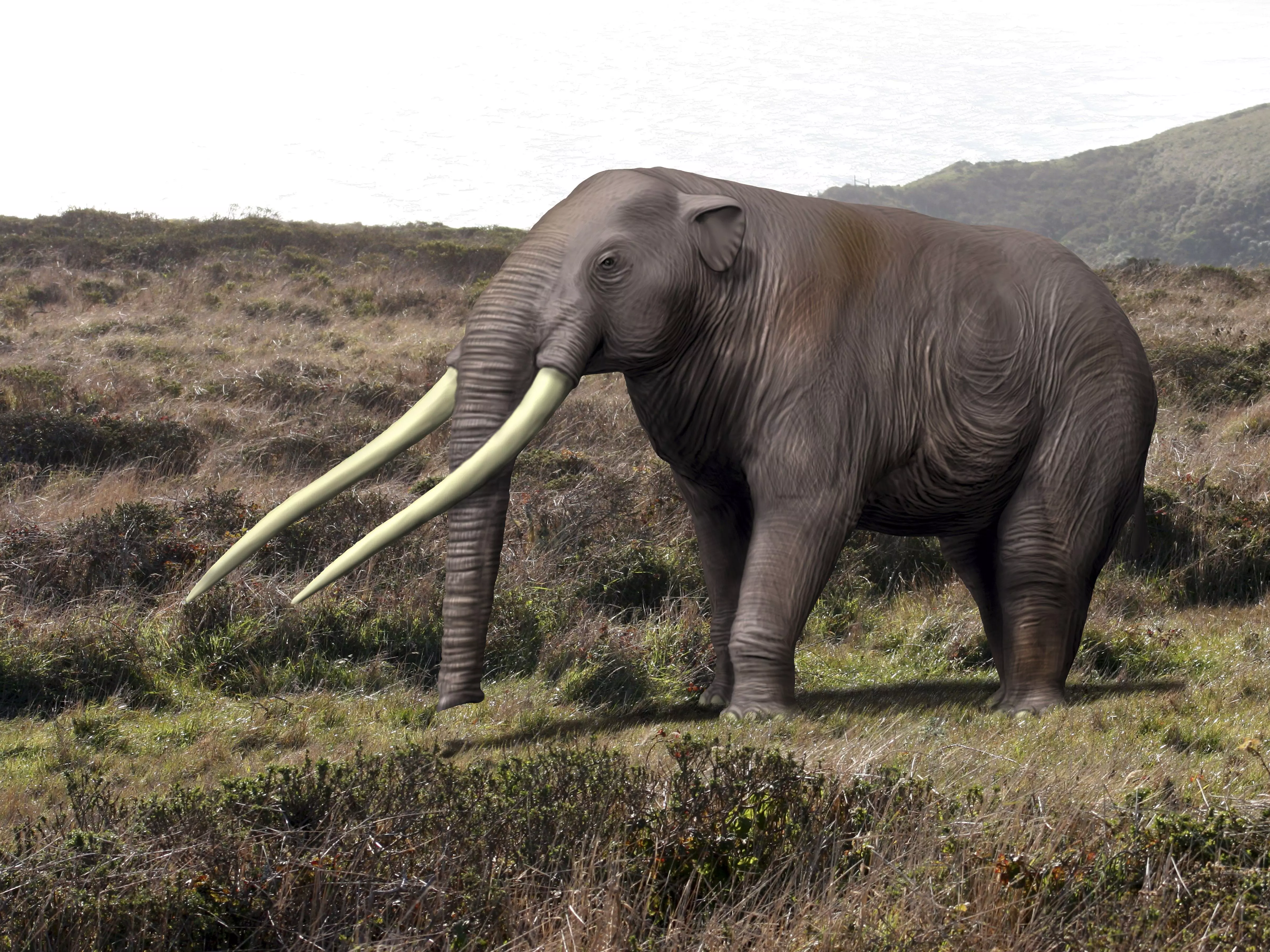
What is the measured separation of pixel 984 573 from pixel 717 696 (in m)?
1.44

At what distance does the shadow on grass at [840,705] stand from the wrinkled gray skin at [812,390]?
0.98 feet

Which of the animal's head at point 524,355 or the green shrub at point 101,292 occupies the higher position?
the green shrub at point 101,292

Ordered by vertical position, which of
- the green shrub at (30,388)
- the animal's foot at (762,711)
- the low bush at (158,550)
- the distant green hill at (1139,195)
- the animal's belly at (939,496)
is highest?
the distant green hill at (1139,195)

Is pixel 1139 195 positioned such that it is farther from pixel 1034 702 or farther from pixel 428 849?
pixel 428 849

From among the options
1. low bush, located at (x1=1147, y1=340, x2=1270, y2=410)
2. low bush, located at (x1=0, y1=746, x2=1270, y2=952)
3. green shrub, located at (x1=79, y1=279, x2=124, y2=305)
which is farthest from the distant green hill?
low bush, located at (x1=0, y1=746, x2=1270, y2=952)

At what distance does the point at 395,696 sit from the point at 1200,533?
5.57 metres

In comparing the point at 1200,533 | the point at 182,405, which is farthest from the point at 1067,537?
the point at 182,405

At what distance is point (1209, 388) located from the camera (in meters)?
14.0

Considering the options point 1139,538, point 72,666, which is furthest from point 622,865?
point 1139,538

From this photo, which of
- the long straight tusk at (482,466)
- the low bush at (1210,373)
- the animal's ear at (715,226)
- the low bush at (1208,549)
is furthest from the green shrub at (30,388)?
the low bush at (1210,373)

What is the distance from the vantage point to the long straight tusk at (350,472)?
4.89 meters

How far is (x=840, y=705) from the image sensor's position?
6047mm

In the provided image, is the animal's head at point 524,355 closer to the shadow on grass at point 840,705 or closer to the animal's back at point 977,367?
the shadow on grass at point 840,705

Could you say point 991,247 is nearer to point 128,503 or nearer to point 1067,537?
point 1067,537
